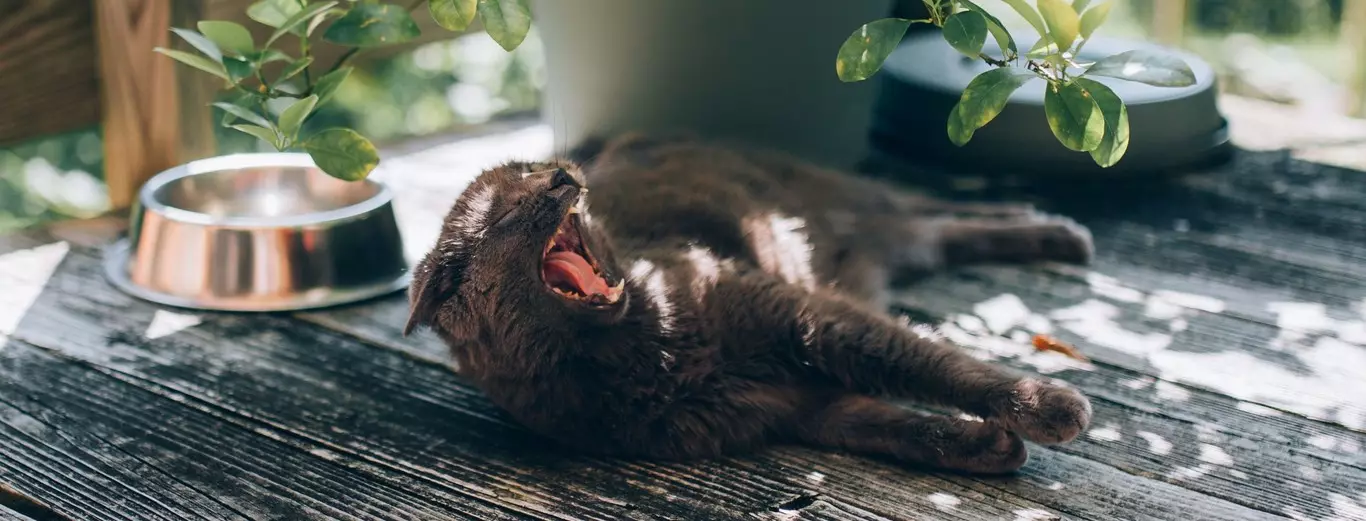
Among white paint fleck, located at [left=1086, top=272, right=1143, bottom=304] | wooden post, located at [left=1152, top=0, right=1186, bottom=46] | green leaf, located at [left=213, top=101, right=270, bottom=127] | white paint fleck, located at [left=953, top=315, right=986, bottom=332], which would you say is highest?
wooden post, located at [left=1152, top=0, right=1186, bottom=46]

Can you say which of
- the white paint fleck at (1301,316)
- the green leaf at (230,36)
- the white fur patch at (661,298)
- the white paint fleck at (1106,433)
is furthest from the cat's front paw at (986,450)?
the green leaf at (230,36)

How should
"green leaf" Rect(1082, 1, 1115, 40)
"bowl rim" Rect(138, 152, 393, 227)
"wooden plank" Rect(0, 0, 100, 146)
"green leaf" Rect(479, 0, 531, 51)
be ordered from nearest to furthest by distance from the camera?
"green leaf" Rect(1082, 1, 1115, 40) → "green leaf" Rect(479, 0, 531, 51) → "bowl rim" Rect(138, 152, 393, 227) → "wooden plank" Rect(0, 0, 100, 146)

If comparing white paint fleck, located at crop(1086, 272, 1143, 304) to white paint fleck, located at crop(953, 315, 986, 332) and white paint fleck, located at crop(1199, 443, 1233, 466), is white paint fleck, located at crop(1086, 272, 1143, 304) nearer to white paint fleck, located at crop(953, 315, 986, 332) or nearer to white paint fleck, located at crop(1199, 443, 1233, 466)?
white paint fleck, located at crop(953, 315, 986, 332)

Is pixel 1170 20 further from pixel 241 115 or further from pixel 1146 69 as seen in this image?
pixel 241 115

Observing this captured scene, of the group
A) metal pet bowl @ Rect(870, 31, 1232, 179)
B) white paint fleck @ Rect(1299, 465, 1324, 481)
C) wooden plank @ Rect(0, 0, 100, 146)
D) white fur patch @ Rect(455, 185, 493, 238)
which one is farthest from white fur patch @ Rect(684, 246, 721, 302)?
wooden plank @ Rect(0, 0, 100, 146)

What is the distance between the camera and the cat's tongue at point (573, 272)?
175 cm

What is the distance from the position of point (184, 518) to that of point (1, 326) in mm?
867

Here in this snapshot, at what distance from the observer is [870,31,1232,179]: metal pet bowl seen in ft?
9.01

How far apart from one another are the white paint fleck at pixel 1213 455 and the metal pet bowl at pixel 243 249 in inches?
59.3

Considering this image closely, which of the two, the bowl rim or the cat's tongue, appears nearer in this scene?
the cat's tongue

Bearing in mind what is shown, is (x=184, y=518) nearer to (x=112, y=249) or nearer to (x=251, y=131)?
(x=251, y=131)

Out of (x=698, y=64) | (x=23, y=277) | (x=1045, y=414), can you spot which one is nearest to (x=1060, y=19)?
(x=1045, y=414)

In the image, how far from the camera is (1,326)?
7.26 ft

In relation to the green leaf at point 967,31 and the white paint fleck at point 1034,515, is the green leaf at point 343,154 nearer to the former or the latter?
the green leaf at point 967,31
